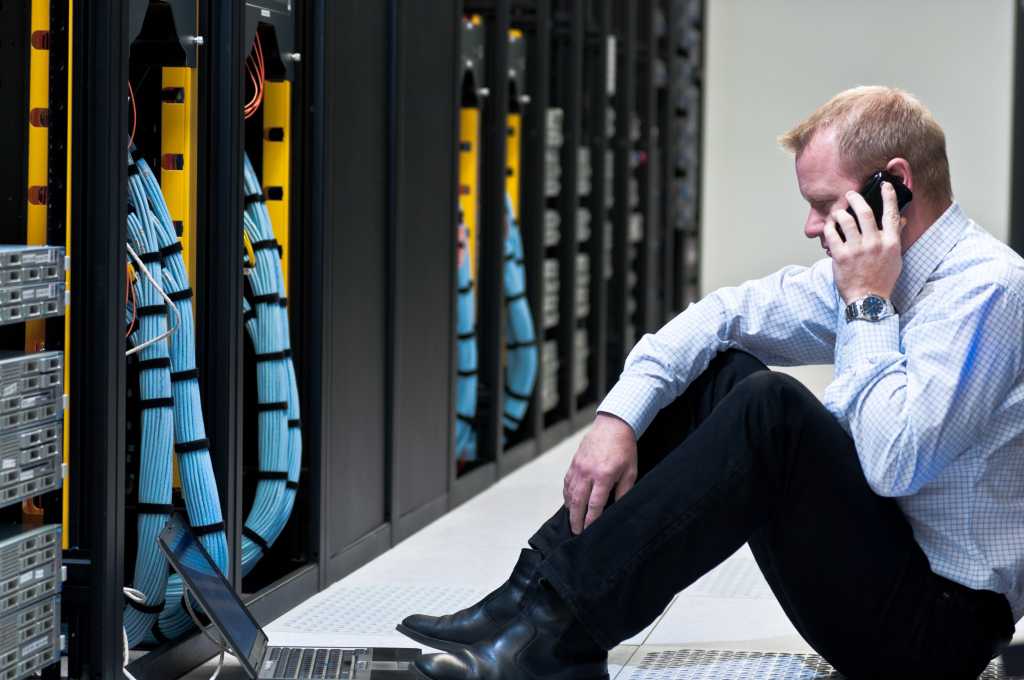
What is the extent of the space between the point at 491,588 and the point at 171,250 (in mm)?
1250

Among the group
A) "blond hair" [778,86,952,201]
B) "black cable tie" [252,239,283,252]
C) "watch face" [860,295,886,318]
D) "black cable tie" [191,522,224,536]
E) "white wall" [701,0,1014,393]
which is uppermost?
"white wall" [701,0,1014,393]

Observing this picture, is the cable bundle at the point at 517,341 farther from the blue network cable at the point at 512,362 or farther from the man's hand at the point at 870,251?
the man's hand at the point at 870,251

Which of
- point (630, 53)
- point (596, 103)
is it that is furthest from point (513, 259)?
point (630, 53)

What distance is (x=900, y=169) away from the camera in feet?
7.07

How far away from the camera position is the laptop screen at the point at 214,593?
233 cm

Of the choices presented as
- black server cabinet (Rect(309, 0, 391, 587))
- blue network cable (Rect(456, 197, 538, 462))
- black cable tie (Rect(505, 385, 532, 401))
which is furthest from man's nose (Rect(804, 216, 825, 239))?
black cable tie (Rect(505, 385, 532, 401))

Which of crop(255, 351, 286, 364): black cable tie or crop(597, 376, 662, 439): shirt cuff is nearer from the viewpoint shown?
crop(597, 376, 662, 439): shirt cuff

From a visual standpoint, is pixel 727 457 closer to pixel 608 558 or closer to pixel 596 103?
pixel 608 558

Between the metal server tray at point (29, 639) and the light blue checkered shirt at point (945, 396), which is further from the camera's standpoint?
the metal server tray at point (29, 639)

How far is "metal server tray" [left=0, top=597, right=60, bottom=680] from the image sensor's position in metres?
2.13

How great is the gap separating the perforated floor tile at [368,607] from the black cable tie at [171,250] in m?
0.85

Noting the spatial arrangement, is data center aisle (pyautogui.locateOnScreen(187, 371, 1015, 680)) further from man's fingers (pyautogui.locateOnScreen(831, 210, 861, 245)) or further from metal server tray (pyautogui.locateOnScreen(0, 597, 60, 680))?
man's fingers (pyautogui.locateOnScreen(831, 210, 861, 245))

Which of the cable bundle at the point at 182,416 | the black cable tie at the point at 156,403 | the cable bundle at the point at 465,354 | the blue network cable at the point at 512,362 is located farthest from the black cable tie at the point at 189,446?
the blue network cable at the point at 512,362

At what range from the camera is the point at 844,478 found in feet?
6.87
